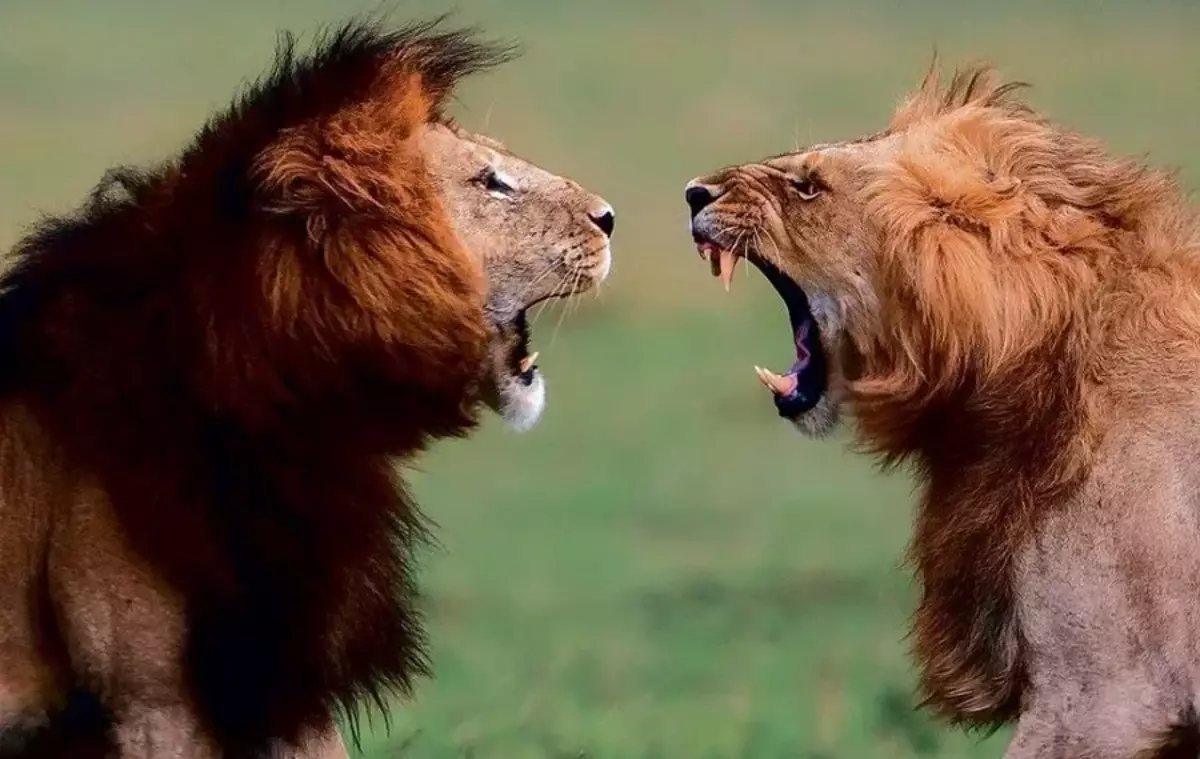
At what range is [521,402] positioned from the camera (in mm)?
4180

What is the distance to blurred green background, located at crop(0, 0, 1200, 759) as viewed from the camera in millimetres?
6348

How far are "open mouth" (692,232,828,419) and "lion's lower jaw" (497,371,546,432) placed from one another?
414 mm

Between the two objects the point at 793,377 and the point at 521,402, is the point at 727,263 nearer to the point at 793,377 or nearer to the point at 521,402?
the point at 793,377

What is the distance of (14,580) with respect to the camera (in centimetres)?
376

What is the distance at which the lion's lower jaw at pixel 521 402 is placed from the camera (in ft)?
13.6

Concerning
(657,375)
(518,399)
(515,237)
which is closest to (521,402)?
(518,399)

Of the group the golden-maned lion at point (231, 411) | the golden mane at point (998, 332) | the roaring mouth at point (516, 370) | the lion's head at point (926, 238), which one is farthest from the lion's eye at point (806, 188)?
the golden-maned lion at point (231, 411)

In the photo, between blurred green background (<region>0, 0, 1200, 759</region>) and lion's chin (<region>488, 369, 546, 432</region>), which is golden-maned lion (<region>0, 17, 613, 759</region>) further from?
blurred green background (<region>0, 0, 1200, 759</region>)

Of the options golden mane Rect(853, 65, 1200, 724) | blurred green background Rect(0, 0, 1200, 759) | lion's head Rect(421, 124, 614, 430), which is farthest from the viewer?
blurred green background Rect(0, 0, 1200, 759)

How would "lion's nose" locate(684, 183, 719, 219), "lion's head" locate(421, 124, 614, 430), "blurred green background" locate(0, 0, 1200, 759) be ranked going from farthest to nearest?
"blurred green background" locate(0, 0, 1200, 759) → "lion's nose" locate(684, 183, 719, 219) → "lion's head" locate(421, 124, 614, 430)

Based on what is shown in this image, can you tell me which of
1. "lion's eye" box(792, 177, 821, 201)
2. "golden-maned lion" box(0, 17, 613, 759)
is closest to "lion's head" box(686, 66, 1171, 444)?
"lion's eye" box(792, 177, 821, 201)

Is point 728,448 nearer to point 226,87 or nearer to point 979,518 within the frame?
point 226,87

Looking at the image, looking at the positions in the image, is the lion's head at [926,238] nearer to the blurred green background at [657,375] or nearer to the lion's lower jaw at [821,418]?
Answer: the lion's lower jaw at [821,418]

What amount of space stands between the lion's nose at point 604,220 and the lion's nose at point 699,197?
0.27 m
